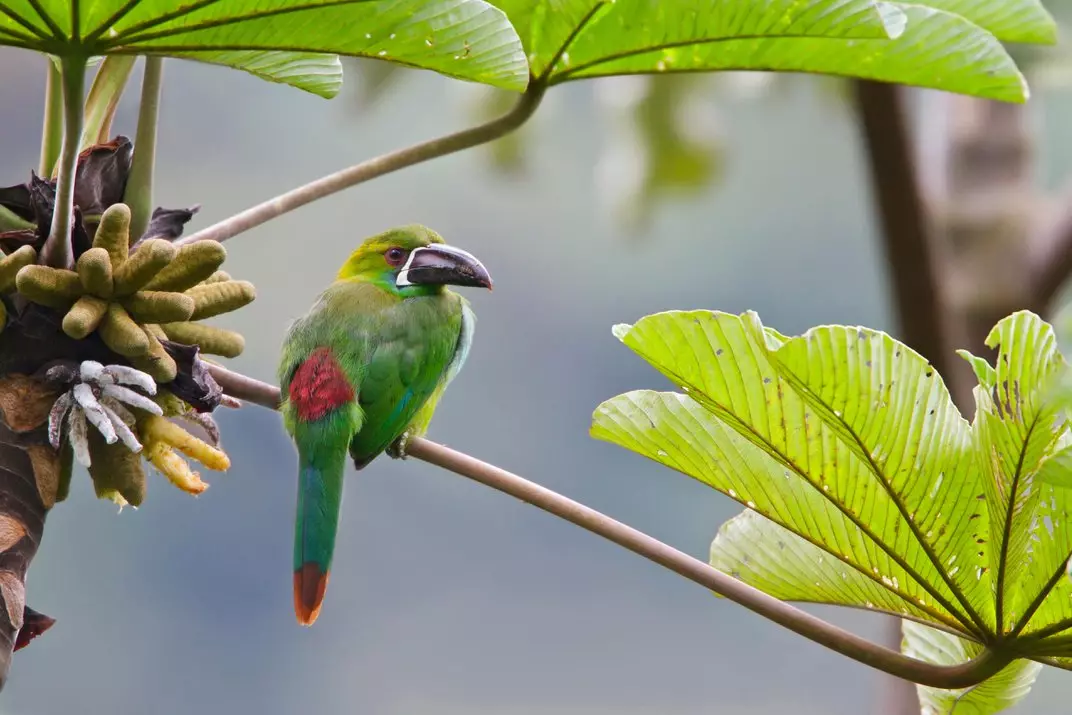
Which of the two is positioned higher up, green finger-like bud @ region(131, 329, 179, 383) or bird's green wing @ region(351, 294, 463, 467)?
green finger-like bud @ region(131, 329, 179, 383)

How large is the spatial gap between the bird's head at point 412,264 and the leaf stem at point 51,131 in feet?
2.47

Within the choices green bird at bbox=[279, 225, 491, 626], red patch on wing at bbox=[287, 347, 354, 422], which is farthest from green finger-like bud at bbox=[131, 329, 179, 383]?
red patch on wing at bbox=[287, 347, 354, 422]

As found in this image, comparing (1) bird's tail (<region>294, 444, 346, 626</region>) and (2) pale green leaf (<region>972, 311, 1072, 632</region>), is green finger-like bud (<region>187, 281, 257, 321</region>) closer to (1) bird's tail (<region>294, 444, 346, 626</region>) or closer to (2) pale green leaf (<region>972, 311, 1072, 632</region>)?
(1) bird's tail (<region>294, 444, 346, 626</region>)

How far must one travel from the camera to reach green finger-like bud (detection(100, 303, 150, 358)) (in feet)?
4.13

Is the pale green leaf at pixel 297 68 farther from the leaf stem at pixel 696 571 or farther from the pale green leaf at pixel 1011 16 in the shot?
the pale green leaf at pixel 1011 16

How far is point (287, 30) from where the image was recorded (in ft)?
4.23

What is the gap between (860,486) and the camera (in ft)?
4.53

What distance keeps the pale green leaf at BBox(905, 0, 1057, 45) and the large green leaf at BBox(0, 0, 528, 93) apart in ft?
2.56

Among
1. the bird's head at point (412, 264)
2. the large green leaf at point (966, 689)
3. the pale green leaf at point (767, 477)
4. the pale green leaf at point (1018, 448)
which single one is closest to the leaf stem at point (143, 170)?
the pale green leaf at point (767, 477)

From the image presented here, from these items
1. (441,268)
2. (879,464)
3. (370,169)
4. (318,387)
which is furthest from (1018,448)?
(441,268)

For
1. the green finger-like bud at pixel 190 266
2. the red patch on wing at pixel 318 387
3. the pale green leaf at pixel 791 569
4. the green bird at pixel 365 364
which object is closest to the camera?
the green finger-like bud at pixel 190 266

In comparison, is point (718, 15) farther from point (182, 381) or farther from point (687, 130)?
point (687, 130)

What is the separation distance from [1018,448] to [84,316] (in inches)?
36.5

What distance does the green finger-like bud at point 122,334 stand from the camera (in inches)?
49.6
